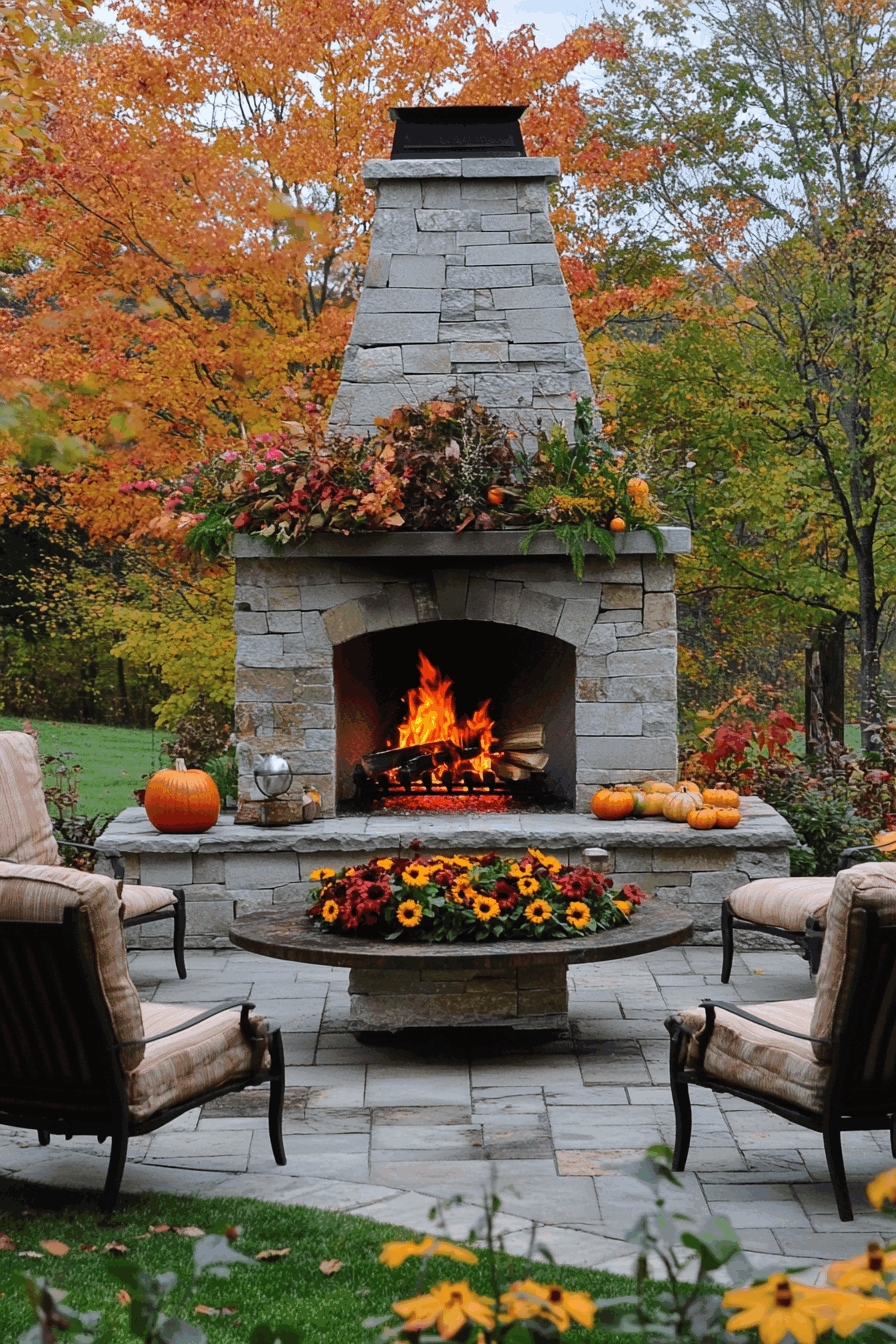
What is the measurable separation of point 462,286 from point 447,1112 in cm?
494

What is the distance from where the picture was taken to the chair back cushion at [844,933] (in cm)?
376

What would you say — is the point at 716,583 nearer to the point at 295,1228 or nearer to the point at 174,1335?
the point at 295,1228

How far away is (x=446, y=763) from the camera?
844 centimetres

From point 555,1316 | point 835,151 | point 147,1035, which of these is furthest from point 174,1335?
point 835,151

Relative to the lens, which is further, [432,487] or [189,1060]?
[432,487]

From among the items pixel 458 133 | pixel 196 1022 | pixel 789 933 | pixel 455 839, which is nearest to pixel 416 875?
pixel 196 1022

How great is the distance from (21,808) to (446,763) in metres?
3.18

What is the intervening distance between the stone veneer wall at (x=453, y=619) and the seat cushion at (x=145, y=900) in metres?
1.15

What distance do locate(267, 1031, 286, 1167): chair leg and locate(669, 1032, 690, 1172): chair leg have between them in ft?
3.75

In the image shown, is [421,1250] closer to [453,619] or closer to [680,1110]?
[680,1110]

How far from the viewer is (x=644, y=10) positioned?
42.8 feet

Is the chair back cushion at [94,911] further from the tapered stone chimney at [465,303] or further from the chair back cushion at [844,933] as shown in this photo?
the tapered stone chimney at [465,303]

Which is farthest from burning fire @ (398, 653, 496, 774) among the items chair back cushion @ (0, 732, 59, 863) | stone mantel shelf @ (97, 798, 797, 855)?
chair back cushion @ (0, 732, 59, 863)

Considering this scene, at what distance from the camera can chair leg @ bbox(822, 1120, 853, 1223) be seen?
3.85 metres
